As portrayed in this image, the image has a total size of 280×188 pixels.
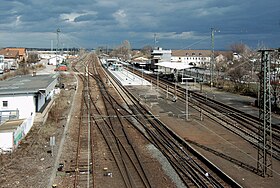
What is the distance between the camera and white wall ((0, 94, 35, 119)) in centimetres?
2333

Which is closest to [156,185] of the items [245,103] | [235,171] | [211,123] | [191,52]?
[235,171]

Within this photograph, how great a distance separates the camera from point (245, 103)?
30.7 m

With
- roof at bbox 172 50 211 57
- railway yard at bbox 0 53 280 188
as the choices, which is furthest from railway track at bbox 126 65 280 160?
roof at bbox 172 50 211 57

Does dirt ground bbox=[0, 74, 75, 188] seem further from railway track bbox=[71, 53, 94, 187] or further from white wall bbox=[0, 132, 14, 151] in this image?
railway track bbox=[71, 53, 94, 187]

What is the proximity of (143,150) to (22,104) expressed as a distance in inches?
447

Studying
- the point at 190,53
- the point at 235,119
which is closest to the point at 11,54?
the point at 190,53

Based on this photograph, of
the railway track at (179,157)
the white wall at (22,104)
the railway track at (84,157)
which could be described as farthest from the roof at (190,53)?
the white wall at (22,104)

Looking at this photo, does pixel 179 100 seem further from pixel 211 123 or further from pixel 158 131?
pixel 158 131

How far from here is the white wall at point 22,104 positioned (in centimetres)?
2333

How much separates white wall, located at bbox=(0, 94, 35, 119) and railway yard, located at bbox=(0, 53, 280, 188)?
2.40 meters

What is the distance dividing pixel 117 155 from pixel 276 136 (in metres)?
9.15

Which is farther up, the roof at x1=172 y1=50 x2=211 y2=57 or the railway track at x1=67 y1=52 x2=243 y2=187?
the roof at x1=172 y1=50 x2=211 y2=57

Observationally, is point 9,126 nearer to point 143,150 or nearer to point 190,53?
point 143,150

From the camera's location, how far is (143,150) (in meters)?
16.3
